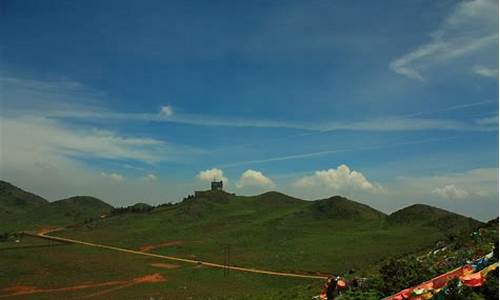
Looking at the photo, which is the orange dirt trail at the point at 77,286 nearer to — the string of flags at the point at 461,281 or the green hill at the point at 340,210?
the string of flags at the point at 461,281

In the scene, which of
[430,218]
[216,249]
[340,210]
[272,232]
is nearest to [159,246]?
[216,249]

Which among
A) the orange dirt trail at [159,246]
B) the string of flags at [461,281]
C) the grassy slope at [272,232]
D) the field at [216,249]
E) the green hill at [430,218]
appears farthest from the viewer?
the orange dirt trail at [159,246]

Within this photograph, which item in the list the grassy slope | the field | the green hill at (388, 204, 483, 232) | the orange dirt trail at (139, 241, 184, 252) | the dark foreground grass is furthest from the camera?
the orange dirt trail at (139, 241, 184, 252)

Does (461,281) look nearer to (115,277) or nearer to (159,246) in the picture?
(115,277)

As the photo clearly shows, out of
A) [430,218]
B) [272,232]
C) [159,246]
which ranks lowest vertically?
[159,246]

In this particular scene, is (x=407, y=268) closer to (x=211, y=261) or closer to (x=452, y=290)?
(x=452, y=290)

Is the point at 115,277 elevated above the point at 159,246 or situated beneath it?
situated beneath

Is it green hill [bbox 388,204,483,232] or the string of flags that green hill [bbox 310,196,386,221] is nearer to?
green hill [bbox 388,204,483,232]

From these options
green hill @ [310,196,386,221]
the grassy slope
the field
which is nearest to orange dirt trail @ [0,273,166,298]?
the field

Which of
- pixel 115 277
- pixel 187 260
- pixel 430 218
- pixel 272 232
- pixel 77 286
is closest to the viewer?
pixel 77 286

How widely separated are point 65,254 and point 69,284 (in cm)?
2733

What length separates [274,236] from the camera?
370 feet

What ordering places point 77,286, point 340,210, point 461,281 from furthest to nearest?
1. point 340,210
2. point 77,286
3. point 461,281

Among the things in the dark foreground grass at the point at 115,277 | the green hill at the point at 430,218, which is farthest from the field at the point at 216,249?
the green hill at the point at 430,218
